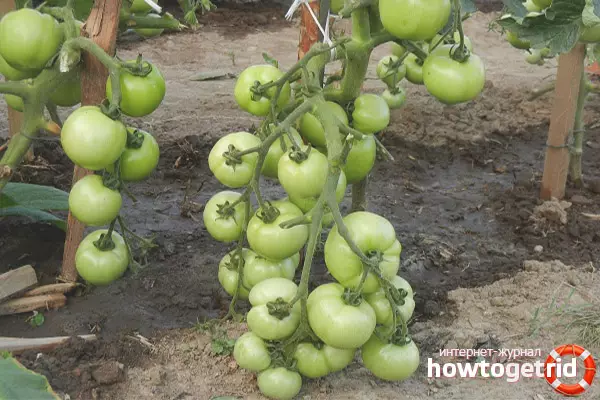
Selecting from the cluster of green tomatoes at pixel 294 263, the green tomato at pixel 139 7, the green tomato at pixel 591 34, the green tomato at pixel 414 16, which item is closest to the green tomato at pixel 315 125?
the cluster of green tomatoes at pixel 294 263

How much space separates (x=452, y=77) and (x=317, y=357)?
2.60 feet

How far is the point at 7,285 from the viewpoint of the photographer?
7.73 feet

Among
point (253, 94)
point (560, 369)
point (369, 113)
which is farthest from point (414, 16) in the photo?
point (560, 369)

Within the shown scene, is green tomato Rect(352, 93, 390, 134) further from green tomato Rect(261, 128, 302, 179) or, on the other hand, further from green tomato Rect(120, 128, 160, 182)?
green tomato Rect(120, 128, 160, 182)

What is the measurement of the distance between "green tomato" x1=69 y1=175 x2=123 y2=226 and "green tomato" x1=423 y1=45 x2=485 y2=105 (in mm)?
916

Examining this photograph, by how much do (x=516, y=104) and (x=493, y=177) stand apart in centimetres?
97

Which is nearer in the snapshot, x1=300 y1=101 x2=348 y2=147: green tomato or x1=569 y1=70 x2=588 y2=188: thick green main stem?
x1=300 y1=101 x2=348 y2=147: green tomato

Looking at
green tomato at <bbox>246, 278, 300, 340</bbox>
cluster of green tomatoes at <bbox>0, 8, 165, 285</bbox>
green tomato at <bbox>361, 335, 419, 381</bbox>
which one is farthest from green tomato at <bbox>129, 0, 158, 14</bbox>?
green tomato at <bbox>361, 335, 419, 381</bbox>

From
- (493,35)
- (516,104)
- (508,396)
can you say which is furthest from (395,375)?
(493,35)

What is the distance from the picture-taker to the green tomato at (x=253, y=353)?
75.0 inches

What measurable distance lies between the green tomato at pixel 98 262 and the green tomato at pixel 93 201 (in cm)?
20

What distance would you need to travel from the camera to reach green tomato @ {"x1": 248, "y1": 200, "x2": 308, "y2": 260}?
192 centimetres

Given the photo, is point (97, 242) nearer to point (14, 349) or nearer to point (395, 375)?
point (14, 349)

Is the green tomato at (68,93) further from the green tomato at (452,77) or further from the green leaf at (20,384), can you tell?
the green tomato at (452,77)
